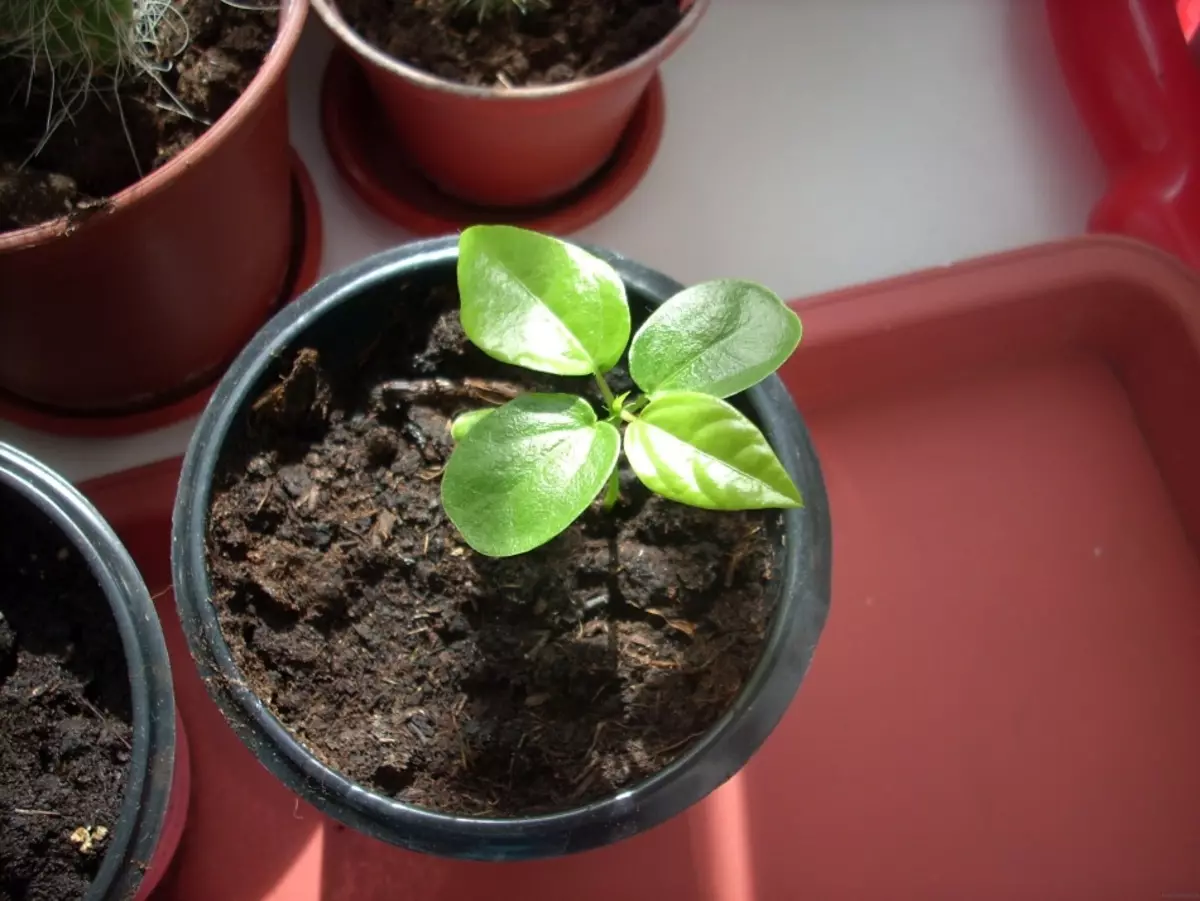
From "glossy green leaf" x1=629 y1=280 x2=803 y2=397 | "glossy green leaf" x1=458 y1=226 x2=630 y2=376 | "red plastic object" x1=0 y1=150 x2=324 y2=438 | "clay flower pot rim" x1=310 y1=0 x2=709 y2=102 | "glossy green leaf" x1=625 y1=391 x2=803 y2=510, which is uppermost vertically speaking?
"clay flower pot rim" x1=310 y1=0 x2=709 y2=102

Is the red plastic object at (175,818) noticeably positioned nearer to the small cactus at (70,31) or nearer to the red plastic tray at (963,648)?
the red plastic tray at (963,648)

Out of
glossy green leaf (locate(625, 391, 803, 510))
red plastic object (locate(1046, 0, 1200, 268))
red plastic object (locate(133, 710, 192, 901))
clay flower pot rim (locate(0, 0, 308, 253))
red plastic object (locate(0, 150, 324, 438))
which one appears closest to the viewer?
glossy green leaf (locate(625, 391, 803, 510))

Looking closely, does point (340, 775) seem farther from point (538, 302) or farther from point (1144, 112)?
point (1144, 112)

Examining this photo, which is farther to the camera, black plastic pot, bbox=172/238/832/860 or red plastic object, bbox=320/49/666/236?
red plastic object, bbox=320/49/666/236

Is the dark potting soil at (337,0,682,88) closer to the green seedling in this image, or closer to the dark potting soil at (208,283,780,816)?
the green seedling

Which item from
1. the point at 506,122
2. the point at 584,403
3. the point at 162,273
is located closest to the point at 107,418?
the point at 162,273

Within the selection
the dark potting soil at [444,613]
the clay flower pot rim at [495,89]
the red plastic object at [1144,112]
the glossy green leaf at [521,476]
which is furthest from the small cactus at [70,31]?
the red plastic object at [1144,112]

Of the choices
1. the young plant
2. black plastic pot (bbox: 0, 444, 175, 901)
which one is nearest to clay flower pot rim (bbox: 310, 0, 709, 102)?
the young plant
